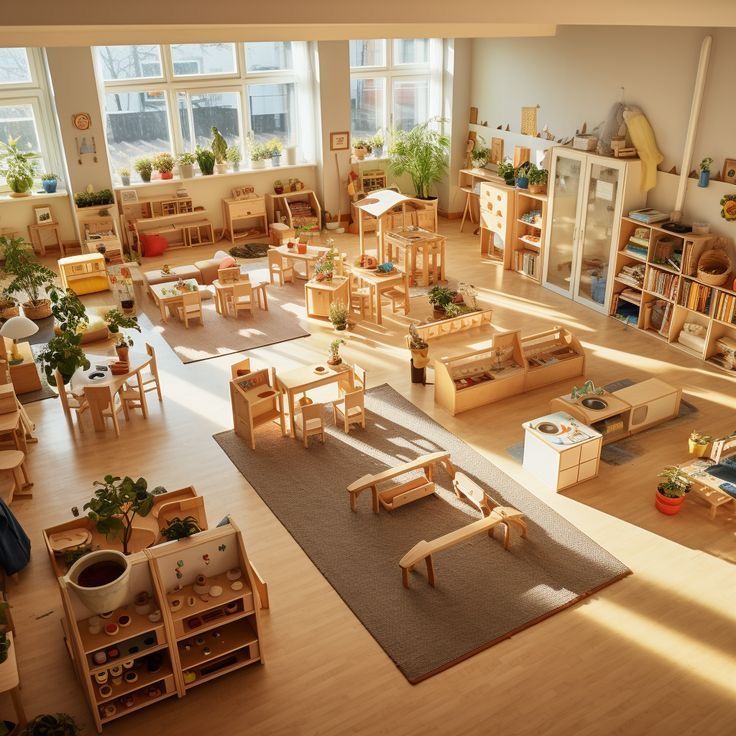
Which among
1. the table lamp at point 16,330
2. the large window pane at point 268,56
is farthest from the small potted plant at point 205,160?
the table lamp at point 16,330

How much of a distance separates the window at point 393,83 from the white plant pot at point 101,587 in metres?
13.2

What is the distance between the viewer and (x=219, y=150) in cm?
1553

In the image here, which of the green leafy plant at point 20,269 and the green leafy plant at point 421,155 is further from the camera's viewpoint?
the green leafy plant at point 421,155

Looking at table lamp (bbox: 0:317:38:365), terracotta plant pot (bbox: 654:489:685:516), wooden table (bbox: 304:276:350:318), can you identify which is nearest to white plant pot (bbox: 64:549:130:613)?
terracotta plant pot (bbox: 654:489:685:516)

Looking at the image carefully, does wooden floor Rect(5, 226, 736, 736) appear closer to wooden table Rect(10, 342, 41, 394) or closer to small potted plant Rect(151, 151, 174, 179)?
wooden table Rect(10, 342, 41, 394)

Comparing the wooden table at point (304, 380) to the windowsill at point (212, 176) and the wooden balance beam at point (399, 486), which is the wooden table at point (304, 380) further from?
the windowsill at point (212, 176)

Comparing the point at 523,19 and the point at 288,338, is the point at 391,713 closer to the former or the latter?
the point at 523,19

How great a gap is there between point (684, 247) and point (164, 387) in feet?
24.3

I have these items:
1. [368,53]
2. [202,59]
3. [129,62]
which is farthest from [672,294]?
[129,62]

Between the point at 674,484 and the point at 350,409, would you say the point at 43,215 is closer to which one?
the point at 350,409

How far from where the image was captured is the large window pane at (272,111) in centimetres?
1590

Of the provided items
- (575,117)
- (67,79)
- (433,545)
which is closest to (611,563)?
(433,545)

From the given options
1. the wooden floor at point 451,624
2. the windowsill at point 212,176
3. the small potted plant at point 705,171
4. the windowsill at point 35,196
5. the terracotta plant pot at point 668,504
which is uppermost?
the small potted plant at point 705,171

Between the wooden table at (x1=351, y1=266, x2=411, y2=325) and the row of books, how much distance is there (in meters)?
4.09
